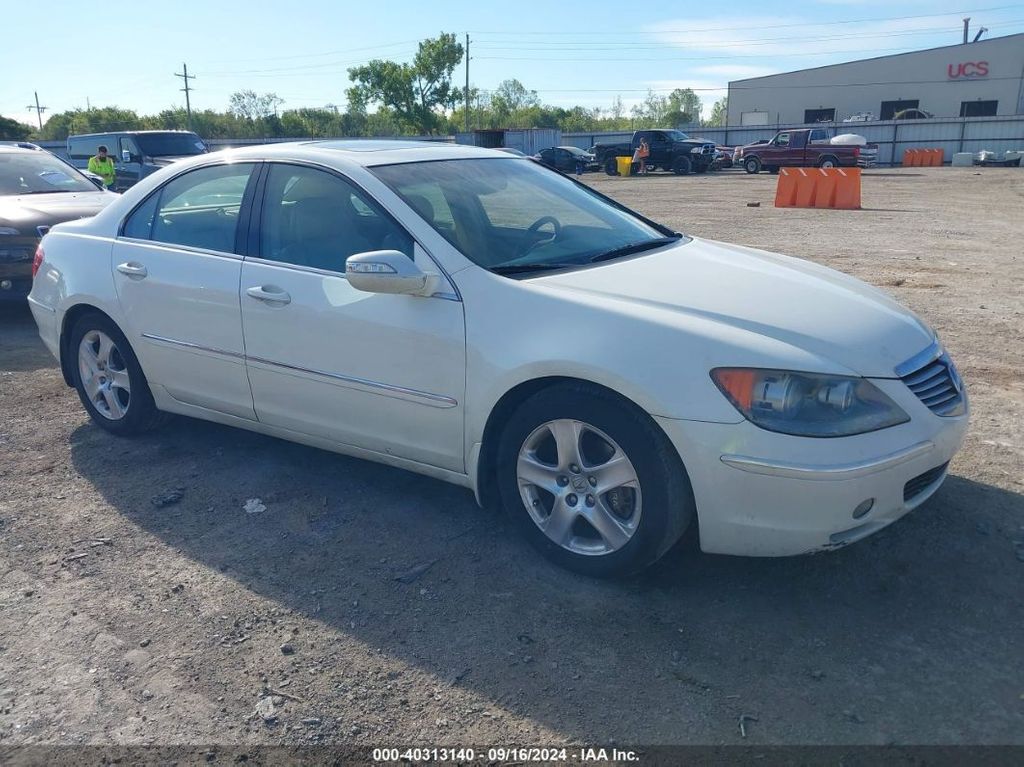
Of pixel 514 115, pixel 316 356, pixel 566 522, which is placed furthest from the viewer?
pixel 514 115

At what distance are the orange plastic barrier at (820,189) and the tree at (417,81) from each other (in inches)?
2949

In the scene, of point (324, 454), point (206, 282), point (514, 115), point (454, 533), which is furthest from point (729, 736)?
point (514, 115)

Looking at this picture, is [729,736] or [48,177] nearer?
[729,736]

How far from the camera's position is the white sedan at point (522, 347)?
2.88 metres

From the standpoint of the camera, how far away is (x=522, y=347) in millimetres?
3213

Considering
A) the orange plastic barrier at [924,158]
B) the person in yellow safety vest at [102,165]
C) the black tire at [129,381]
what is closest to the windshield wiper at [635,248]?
the black tire at [129,381]

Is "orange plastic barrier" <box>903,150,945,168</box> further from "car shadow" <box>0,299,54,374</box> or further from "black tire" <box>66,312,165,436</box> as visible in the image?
"black tire" <box>66,312,165,436</box>

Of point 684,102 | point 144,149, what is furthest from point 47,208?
point 684,102

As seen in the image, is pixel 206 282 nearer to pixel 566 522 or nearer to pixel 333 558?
pixel 333 558

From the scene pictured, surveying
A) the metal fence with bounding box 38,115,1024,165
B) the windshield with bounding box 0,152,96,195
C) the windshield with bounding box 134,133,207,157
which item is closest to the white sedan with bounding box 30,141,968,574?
the windshield with bounding box 0,152,96,195

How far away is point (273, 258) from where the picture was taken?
3992 millimetres

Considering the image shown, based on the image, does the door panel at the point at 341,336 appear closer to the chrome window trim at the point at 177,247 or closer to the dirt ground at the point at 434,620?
the chrome window trim at the point at 177,247

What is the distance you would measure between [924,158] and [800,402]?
43.1m

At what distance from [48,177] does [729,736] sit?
974cm
